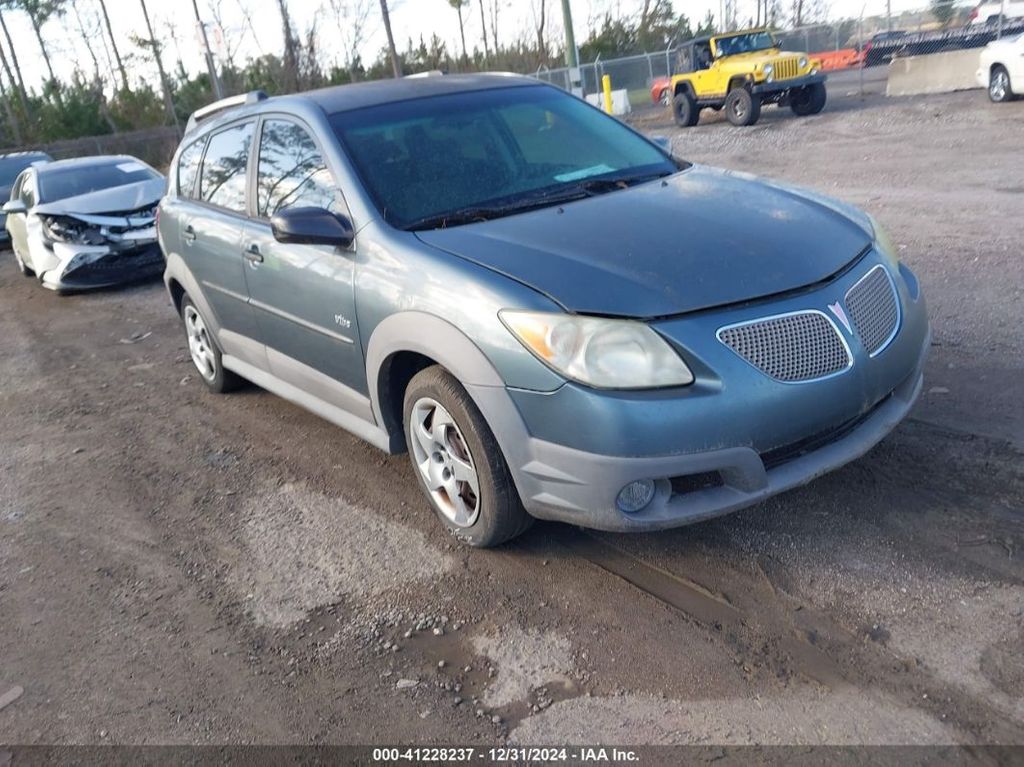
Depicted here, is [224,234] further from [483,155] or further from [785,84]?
[785,84]

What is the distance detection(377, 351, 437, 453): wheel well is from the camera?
150 inches

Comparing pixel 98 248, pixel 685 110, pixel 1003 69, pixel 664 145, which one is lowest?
pixel 685 110

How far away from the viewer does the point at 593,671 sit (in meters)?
2.97

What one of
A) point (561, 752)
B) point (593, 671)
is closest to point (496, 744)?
point (561, 752)

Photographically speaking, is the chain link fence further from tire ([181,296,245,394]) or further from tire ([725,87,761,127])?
tire ([181,296,245,394])

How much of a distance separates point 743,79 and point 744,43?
1471 mm

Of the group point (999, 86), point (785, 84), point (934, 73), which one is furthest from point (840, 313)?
point (934, 73)

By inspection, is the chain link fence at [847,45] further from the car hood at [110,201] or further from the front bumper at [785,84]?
the car hood at [110,201]

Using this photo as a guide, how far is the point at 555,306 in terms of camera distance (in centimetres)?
311

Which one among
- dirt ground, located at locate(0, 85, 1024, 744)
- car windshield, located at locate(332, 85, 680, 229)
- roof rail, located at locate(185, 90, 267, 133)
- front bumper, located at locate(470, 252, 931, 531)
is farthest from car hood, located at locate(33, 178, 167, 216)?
front bumper, located at locate(470, 252, 931, 531)

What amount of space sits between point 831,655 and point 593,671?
0.74 m

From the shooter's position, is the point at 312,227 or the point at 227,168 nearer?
the point at 312,227

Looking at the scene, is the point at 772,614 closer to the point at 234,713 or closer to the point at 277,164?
the point at 234,713

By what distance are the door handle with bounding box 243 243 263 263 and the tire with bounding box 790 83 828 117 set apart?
665 inches
